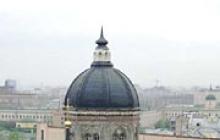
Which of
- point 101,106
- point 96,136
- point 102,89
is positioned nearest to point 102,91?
point 102,89

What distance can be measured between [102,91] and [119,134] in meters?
1.25

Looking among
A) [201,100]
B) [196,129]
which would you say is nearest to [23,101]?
[201,100]

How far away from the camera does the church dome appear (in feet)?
56.2

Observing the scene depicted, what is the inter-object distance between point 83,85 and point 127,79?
1.23 meters

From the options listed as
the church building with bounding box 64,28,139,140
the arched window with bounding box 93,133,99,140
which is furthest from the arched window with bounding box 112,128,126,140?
the arched window with bounding box 93,133,99,140

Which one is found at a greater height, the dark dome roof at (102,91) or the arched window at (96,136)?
the dark dome roof at (102,91)

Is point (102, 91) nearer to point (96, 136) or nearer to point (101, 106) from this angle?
point (101, 106)

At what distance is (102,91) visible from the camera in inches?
674

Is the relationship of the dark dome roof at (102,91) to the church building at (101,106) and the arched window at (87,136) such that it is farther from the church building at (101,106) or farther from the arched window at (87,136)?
the arched window at (87,136)

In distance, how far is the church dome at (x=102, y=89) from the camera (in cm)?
1712

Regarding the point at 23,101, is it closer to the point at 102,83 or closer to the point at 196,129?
the point at 196,129

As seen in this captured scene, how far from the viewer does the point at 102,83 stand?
17.2 metres

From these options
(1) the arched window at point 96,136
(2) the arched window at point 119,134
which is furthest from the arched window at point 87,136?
(2) the arched window at point 119,134

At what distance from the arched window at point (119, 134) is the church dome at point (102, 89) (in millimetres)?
598
